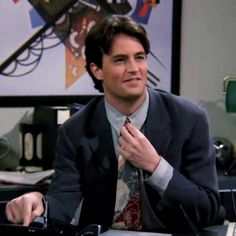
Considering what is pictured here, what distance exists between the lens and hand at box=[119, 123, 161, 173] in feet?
4.71

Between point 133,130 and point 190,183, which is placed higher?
point 133,130

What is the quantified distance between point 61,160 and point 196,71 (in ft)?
5.53

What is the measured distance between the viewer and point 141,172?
148 centimetres

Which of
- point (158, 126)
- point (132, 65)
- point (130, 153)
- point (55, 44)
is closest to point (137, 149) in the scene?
point (130, 153)

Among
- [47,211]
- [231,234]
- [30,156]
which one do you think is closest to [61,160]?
[47,211]

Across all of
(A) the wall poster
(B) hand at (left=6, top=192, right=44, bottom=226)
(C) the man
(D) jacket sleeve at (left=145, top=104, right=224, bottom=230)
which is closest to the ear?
(C) the man

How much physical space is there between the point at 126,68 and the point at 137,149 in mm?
236

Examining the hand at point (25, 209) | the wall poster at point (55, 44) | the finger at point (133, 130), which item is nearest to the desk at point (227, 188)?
the wall poster at point (55, 44)

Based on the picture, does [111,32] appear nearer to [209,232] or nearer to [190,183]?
[190,183]

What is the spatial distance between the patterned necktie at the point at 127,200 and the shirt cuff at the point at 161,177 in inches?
3.4

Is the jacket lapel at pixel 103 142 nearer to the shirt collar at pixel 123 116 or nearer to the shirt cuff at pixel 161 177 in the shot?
the shirt collar at pixel 123 116

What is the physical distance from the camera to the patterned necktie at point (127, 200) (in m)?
1.49

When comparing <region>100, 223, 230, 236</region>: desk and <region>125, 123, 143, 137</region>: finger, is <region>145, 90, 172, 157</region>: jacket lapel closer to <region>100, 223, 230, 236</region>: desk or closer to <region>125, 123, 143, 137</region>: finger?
<region>125, 123, 143, 137</region>: finger

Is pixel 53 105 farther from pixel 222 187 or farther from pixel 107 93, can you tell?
pixel 107 93
